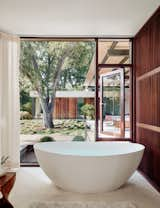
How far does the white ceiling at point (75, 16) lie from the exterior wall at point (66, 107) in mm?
1344

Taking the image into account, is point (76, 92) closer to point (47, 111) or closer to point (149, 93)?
point (47, 111)

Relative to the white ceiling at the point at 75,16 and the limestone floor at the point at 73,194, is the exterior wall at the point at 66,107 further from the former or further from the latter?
the limestone floor at the point at 73,194

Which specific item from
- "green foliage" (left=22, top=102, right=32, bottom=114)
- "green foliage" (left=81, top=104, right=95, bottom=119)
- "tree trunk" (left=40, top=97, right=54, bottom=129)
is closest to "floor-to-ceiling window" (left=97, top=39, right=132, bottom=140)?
"green foliage" (left=81, top=104, right=95, bottom=119)

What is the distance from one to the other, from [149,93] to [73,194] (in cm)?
203

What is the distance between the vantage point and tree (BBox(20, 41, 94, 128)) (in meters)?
5.36

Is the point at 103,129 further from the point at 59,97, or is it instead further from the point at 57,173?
Answer: the point at 57,173

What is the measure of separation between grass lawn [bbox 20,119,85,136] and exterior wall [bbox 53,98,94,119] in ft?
0.35

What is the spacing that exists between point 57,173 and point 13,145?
1652mm

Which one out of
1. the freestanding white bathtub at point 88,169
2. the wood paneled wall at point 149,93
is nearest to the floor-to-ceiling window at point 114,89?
the wood paneled wall at point 149,93

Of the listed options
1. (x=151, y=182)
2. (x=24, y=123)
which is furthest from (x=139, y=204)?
(x=24, y=123)

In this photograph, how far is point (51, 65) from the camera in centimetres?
543

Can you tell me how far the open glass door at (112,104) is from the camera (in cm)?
527

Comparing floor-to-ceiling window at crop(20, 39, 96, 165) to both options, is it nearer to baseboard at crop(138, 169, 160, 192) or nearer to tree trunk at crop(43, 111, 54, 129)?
tree trunk at crop(43, 111, 54, 129)

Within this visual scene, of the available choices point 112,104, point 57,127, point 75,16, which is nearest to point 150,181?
point 112,104
